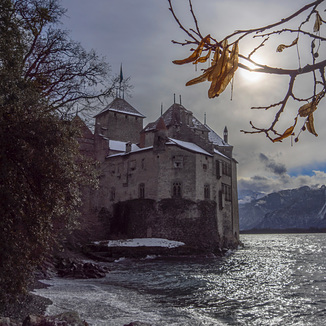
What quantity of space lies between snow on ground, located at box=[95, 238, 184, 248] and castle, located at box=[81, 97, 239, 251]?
4.01 ft

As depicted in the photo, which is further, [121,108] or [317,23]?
[121,108]

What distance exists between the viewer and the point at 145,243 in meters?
41.0

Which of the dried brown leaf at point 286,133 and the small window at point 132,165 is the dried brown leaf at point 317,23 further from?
the small window at point 132,165

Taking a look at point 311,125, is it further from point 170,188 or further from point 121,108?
point 121,108

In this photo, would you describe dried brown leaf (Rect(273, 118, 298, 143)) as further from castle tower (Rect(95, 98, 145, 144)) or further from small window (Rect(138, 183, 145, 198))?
castle tower (Rect(95, 98, 145, 144))

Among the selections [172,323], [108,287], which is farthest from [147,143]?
[172,323]

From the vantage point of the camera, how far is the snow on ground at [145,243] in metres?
39.9

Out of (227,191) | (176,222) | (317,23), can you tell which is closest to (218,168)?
(227,191)

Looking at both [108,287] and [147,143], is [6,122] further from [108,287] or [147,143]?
[147,143]

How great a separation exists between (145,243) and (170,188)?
26.9 feet

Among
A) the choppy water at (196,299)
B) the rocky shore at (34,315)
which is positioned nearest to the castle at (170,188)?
the choppy water at (196,299)

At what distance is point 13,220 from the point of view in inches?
354

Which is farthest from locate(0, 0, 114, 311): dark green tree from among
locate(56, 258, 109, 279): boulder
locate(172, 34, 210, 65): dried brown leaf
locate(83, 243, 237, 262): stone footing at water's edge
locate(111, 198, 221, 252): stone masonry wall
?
locate(111, 198, 221, 252): stone masonry wall

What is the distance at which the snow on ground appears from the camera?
39906 mm
